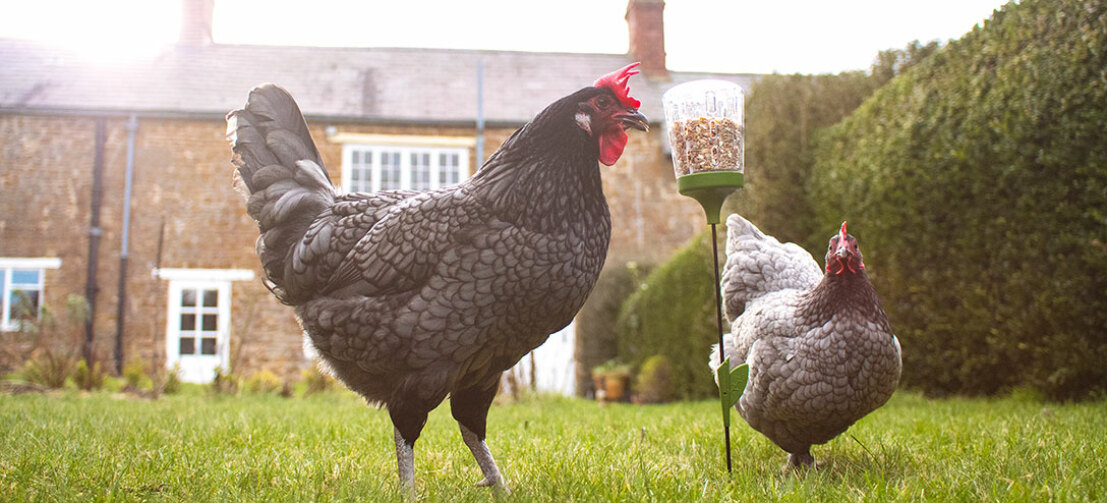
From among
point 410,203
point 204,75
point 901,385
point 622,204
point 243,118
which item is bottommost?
point 901,385

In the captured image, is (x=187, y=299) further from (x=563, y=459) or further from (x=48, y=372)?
(x=563, y=459)

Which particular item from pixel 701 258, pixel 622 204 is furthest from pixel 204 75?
pixel 701 258

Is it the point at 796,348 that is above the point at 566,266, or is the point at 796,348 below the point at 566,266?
below

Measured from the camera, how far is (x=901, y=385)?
21.2 feet

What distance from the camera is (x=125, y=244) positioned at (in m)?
13.1

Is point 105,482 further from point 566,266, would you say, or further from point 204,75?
point 204,75

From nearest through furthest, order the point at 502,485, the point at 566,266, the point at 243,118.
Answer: the point at 566,266
the point at 502,485
the point at 243,118

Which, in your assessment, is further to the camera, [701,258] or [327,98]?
[327,98]

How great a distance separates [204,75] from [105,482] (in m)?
14.3

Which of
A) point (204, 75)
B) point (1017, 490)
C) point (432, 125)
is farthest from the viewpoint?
point (204, 75)

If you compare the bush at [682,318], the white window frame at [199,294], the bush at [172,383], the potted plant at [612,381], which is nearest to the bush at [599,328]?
the potted plant at [612,381]

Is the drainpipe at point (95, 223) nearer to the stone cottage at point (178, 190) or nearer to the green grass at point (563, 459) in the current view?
the stone cottage at point (178, 190)

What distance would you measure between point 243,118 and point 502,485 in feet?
6.53

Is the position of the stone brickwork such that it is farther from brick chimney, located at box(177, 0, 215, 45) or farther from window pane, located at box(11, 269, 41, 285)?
brick chimney, located at box(177, 0, 215, 45)
